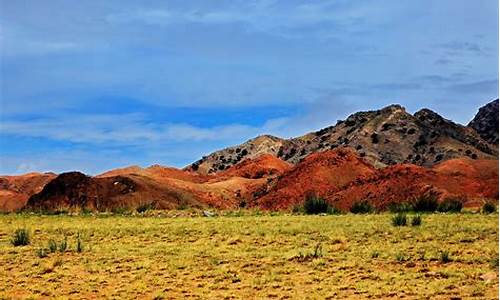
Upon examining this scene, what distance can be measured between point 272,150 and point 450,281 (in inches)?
3743

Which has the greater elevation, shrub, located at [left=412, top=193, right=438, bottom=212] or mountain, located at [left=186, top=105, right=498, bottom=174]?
mountain, located at [left=186, top=105, right=498, bottom=174]

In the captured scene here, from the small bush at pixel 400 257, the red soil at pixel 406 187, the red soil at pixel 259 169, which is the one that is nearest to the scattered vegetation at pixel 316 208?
the red soil at pixel 406 187

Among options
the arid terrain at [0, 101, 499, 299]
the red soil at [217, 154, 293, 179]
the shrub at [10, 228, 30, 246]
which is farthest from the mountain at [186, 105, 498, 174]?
the shrub at [10, 228, 30, 246]

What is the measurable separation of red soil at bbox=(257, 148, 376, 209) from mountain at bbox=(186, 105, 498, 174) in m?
14.6

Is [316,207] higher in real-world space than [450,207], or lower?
higher

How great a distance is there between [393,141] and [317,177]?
3176cm

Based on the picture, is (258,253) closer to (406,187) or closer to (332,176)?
(406,187)

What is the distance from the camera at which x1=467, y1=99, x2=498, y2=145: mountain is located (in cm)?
9662

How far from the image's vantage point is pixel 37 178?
291 ft

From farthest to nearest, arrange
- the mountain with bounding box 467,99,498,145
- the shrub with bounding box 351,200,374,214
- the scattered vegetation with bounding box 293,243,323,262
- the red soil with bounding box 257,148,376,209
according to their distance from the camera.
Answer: the mountain with bounding box 467,99,498,145, the red soil with bounding box 257,148,376,209, the shrub with bounding box 351,200,374,214, the scattered vegetation with bounding box 293,243,323,262

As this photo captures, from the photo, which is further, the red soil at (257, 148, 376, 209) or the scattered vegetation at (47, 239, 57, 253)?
the red soil at (257, 148, 376, 209)

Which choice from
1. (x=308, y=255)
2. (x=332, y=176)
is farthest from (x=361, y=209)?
(x=332, y=176)

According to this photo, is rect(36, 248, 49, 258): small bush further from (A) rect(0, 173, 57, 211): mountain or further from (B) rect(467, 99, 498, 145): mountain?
(B) rect(467, 99, 498, 145): mountain

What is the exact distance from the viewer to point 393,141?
85.7 metres
